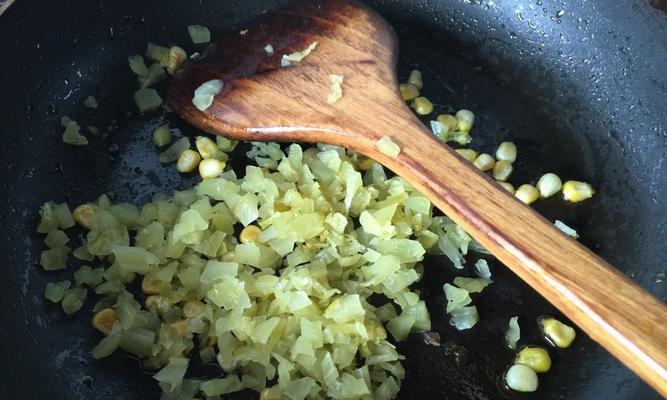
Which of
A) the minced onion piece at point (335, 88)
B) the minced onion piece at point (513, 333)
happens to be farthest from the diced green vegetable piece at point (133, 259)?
the minced onion piece at point (513, 333)

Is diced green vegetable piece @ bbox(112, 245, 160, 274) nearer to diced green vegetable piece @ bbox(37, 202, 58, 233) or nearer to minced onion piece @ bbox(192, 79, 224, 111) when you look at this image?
diced green vegetable piece @ bbox(37, 202, 58, 233)

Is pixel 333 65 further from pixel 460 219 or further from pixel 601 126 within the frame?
pixel 601 126

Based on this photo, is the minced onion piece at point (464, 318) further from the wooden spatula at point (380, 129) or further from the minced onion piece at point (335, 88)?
the minced onion piece at point (335, 88)

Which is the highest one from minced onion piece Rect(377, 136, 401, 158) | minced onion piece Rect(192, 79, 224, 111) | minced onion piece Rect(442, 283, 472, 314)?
minced onion piece Rect(377, 136, 401, 158)

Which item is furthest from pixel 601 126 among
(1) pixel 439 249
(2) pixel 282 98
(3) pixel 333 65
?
(2) pixel 282 98

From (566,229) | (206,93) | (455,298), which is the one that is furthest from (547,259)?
(206,93)

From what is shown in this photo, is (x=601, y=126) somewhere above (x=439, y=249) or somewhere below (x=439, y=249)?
above

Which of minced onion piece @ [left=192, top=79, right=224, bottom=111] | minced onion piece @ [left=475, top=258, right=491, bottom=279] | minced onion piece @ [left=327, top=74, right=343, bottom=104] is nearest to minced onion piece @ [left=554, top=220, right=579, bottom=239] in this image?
minced onion piece @ [left=475, top=258, right=491, bottom=279]
